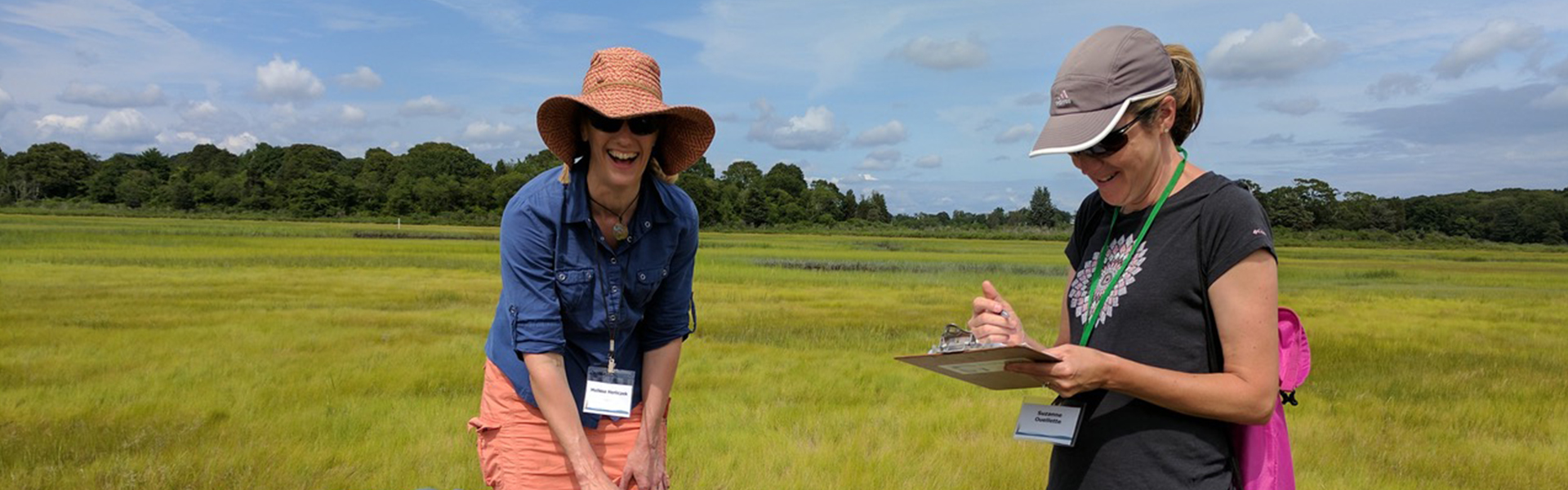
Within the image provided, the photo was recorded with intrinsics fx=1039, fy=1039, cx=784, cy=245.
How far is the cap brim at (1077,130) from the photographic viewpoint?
2.13 m

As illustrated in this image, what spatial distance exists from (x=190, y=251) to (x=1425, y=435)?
33.7 m

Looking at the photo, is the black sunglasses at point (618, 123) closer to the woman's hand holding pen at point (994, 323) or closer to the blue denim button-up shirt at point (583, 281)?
the blue denim button-up shirt at point (583, 281)

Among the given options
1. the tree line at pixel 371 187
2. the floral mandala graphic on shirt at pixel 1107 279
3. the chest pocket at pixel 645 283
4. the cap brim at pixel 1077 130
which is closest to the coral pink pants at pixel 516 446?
the chest pocket at pixel 645 283

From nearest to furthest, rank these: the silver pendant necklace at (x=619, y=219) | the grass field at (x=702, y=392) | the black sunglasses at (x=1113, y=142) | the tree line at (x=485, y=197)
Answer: the black sunglasses at (x=1113, y=142), the silver pendant necklace at (x=619, y=219), the grass field at (x=702, y=392), the tree line at (x=485, y=197)

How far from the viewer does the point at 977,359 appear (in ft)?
7.44

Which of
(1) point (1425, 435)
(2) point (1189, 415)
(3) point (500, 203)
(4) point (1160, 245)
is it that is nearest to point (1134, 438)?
(2) point (1189, 415)

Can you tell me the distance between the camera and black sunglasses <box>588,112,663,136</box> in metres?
3.02

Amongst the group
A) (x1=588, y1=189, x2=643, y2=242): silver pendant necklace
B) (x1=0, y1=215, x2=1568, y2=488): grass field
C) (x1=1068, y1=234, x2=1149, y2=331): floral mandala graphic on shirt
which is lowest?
(x1=0, y1=215, x2=1568, y2=488): grass field

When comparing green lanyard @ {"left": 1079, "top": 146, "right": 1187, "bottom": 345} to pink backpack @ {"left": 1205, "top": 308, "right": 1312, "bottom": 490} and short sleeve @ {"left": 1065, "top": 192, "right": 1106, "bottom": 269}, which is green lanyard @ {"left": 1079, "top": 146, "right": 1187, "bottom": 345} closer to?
short sleeve @ {"left": 1065, "top": 192, "right": 1106, "bottom": 269}

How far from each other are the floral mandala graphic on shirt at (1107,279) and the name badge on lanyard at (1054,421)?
0.68 feet

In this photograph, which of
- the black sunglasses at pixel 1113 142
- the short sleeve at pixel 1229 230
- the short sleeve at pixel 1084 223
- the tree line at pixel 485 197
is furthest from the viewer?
the tree line at pixel 485 197

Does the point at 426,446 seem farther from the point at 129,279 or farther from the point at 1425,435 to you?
the point at 129,279

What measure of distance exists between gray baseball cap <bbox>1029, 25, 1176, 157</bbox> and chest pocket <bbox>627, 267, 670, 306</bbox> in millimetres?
1401

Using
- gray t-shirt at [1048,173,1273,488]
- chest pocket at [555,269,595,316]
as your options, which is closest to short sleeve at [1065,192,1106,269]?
gray t-shirt at [1048,173,1273,488]
